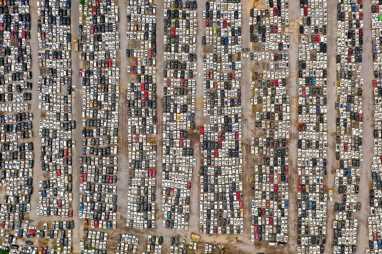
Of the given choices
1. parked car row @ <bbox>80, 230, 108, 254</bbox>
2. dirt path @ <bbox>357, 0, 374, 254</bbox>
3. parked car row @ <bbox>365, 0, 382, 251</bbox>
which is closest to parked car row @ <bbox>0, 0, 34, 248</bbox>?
parked car row @ <bbox>80, 230, 108, 254</bbox>

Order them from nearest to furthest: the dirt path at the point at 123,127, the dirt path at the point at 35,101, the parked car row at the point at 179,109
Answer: the parked car row at the point at 179,109 → the dirt path at the point at 123,127 → the dirt path at the point at 35,101

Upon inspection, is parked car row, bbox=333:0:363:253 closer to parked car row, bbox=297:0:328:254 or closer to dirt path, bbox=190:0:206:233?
parked car row, bbox=297:0:328:254

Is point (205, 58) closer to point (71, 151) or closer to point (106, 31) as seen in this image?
point (106, 31)

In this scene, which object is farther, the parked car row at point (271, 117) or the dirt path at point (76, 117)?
the dirt path at point (76, 117)

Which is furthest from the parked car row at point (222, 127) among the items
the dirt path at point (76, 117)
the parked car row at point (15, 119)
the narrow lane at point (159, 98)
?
the parked car row at point (15, 119)

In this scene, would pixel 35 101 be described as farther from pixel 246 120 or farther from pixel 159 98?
pixel 246 120

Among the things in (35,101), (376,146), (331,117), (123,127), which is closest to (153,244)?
(123,127)

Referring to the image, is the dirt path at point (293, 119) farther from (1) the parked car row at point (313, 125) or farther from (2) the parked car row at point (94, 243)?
(2) the parked car row at point (94, 243)
